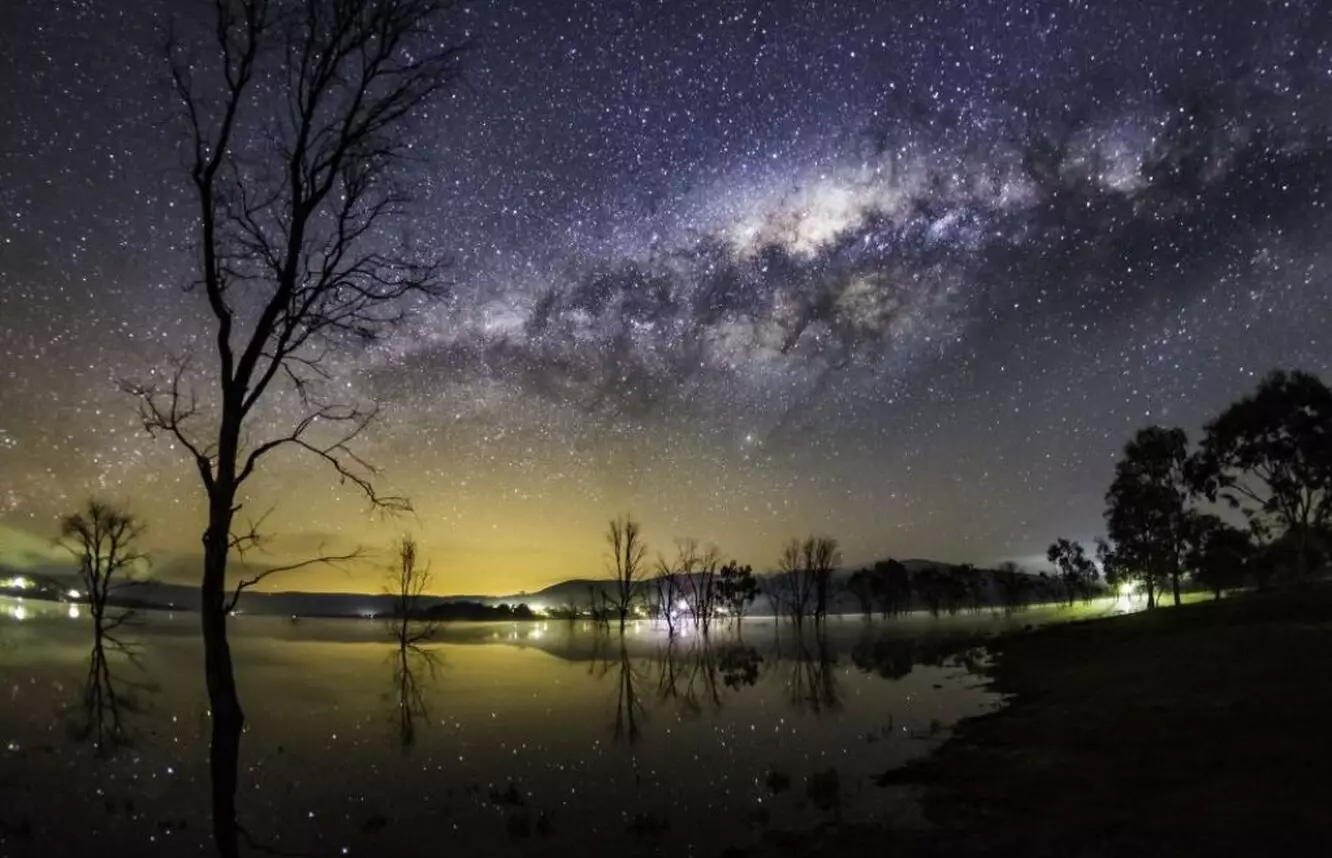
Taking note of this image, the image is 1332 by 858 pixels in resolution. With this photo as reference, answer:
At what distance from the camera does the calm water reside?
38.0ft

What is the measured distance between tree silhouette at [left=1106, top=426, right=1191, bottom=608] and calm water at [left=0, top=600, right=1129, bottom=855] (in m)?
38.1

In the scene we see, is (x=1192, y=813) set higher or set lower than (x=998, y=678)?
higher

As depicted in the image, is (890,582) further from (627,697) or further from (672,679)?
(627,697)

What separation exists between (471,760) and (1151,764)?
13337mm

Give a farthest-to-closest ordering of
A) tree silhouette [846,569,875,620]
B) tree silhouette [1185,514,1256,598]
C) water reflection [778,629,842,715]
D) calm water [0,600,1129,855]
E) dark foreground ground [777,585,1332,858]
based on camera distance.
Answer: tree silhouette [846,569,875,620]
tree silhouette [1185,514,1256,598]
water reflection [778,629,842,715]
calm water [0,600,1129,855]
dark foreground ground [777,585,1332,858]

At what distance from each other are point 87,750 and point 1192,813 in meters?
20.8

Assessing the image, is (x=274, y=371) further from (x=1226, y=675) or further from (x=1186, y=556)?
(x=1186, y=556)

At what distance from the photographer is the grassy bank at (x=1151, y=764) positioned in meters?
9.98

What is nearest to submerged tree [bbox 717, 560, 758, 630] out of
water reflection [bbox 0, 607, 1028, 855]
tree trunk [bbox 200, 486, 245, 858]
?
water reflection [bbox 0, 607, 1028, 855]

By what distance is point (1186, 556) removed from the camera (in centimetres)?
8925

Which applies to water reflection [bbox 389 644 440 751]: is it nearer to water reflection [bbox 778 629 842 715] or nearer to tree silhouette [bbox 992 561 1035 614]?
water reflection [bbox 778 629 842 715]

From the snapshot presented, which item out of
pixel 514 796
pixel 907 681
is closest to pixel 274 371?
pixel 514 796

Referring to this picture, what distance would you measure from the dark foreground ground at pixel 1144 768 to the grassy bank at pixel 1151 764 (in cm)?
4

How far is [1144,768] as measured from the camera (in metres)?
13.5
